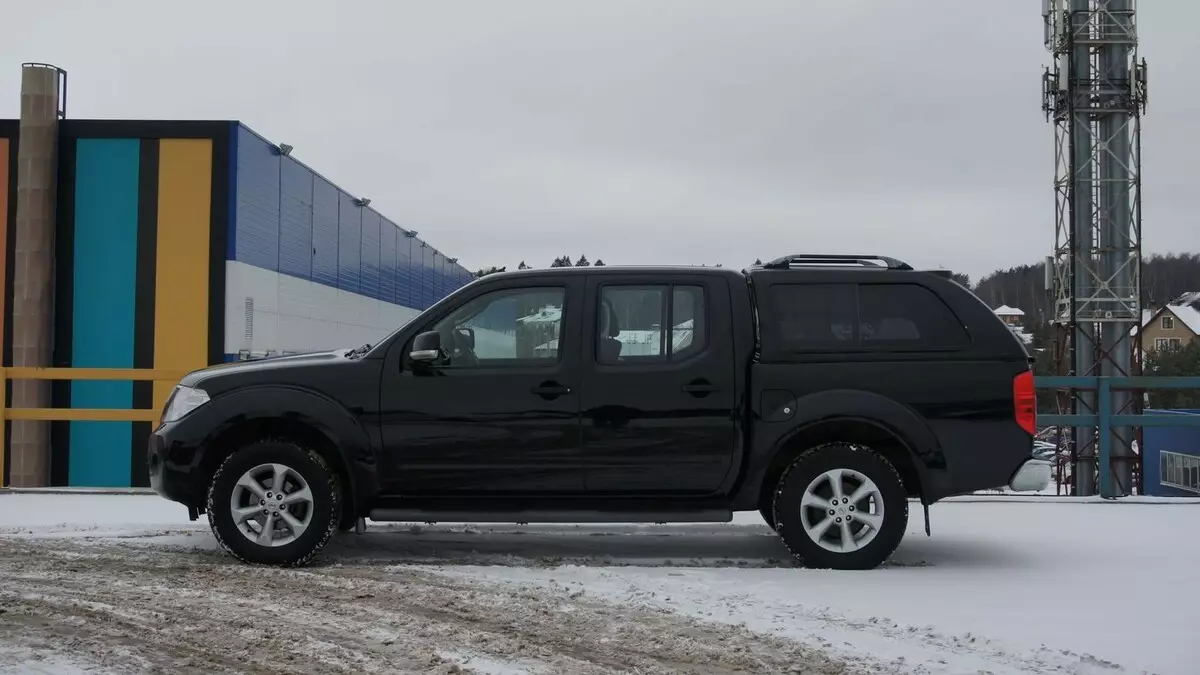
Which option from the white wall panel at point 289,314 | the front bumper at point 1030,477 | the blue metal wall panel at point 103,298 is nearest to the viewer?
the front bumper at point 1030,477

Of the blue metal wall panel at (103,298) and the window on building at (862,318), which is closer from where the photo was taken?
the window on building at (862,318)

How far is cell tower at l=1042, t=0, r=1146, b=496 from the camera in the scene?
119ft

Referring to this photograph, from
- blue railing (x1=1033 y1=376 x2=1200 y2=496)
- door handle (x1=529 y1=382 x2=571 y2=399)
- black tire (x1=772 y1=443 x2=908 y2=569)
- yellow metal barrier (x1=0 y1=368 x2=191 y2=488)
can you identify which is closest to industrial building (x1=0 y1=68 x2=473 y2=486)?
yellow metal barrier (x1=0 y1=368 x2=191 y2=488)

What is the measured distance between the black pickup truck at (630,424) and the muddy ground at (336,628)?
61 cm

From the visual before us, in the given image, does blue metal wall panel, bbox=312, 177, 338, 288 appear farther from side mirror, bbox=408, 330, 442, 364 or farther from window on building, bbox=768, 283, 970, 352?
window on building, bbox=768, 283, 970, 352

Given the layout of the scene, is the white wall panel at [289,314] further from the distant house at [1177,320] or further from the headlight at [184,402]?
the distant house at [1177,320]

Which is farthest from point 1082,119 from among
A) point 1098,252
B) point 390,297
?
point 390,297

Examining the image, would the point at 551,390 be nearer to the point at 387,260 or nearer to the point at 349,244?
the point at 349,244

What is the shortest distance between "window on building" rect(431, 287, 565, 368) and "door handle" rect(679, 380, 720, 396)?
844 mm

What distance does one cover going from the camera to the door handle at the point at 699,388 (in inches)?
270

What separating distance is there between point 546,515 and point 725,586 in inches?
48.7

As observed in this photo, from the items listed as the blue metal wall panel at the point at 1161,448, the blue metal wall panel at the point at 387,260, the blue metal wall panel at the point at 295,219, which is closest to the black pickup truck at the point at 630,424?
the blue metal wall panel at the point at 295,219

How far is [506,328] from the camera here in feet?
23.1

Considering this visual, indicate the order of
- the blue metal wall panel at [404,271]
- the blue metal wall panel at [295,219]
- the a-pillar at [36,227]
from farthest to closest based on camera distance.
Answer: the blue metal wall panel at [404,271] < the blue metal wall panel at [295,219] < the a-pillar at [36,227]
